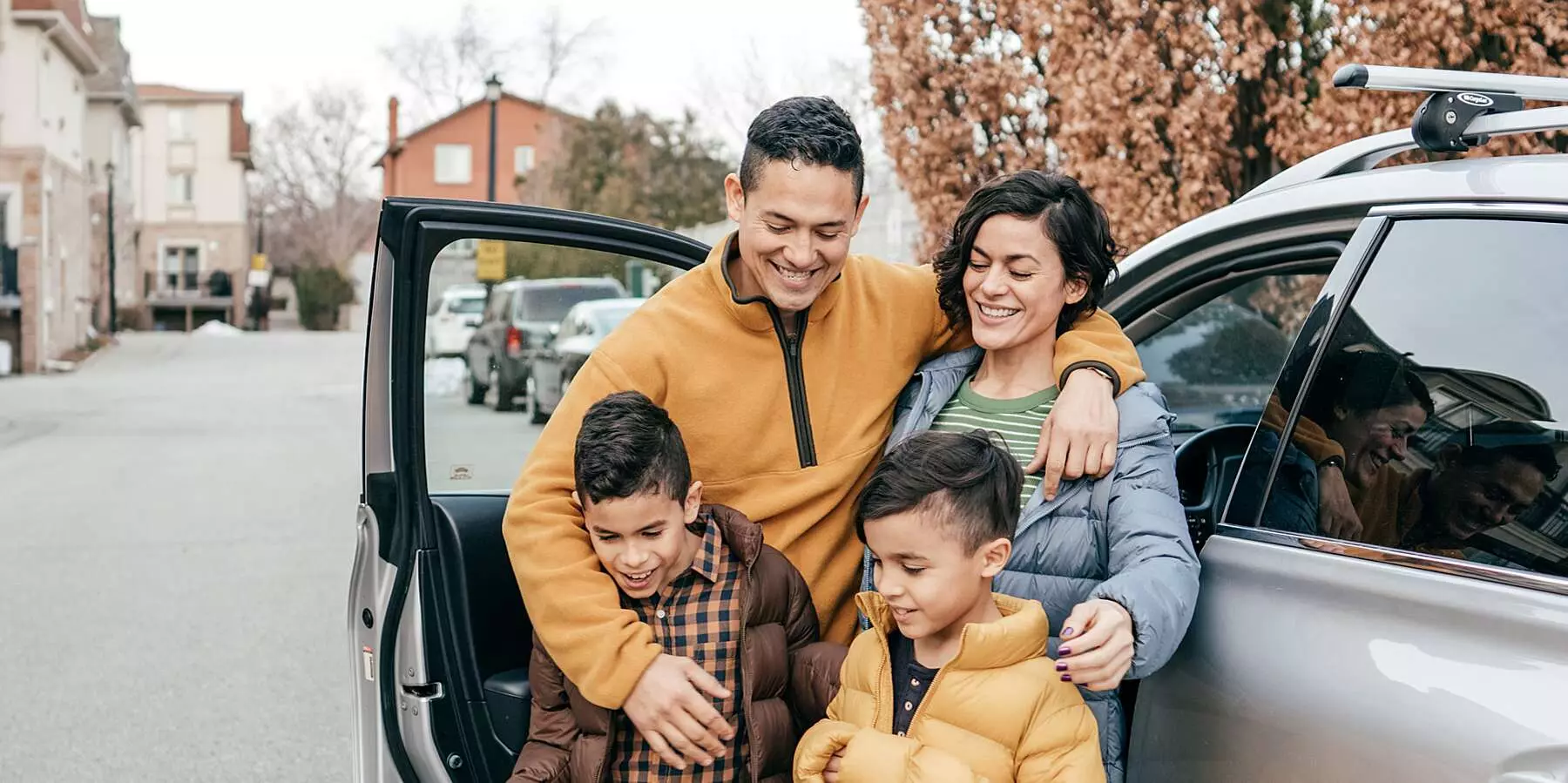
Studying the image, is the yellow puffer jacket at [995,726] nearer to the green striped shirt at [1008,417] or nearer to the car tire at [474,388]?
the green striped shirt at [1008,417]

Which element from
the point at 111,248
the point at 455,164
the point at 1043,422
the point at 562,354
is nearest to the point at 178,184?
the point at 455,164

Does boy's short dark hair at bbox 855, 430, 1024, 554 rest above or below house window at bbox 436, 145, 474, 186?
below

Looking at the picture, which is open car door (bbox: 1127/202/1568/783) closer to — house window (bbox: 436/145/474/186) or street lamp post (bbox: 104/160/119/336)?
street lamp post (bbox: 104/160/119/336)

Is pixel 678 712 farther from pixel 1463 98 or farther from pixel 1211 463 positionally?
pixel 1463 98

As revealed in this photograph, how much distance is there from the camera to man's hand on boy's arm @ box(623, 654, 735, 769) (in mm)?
2564

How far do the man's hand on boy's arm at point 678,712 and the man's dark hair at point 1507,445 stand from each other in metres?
1.29

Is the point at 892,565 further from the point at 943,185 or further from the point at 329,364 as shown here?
the point at 329,364

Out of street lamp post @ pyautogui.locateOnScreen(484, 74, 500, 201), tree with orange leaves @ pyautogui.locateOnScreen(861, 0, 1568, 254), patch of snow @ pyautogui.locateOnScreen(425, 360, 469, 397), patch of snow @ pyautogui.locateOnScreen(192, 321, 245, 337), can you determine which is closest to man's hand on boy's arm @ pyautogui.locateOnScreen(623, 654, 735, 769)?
patch of snow @ pyautogui.locateOnScreen(425, 360, 469, 397)

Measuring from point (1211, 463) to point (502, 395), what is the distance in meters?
1.90

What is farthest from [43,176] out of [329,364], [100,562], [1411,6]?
[1411,6]

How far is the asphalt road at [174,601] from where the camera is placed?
5.62m

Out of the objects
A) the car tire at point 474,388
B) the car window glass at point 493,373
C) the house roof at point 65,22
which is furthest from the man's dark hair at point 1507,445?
Answer: the house roof at point 65,22

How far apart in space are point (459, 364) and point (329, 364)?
31679 mm

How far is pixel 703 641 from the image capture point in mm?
2717
